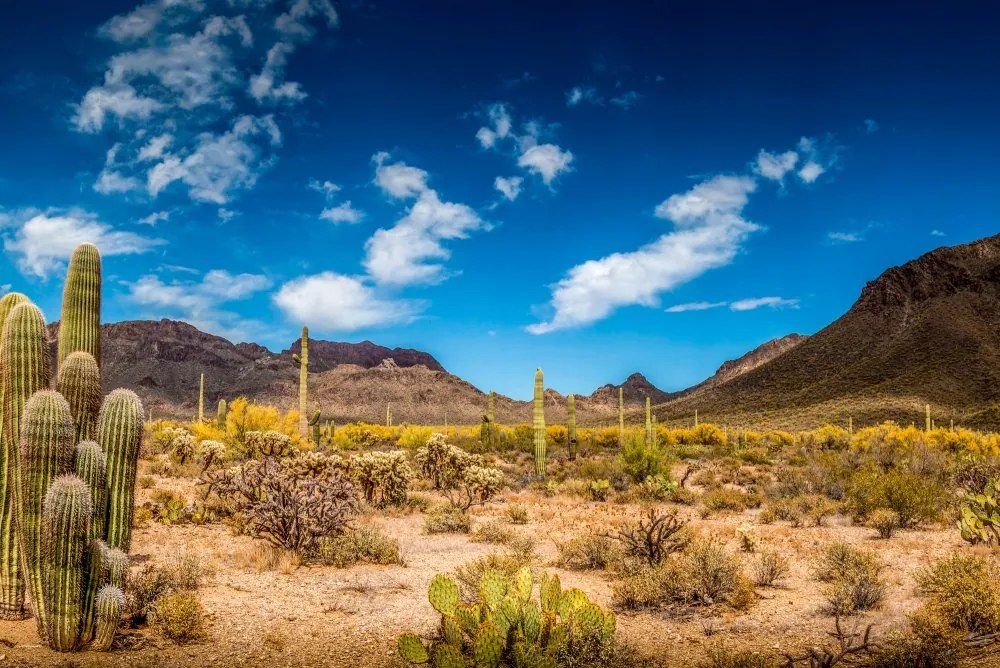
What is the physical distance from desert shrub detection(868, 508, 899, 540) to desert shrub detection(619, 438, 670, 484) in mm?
6485

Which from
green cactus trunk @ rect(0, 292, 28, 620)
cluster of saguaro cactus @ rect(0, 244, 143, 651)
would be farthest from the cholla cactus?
green cactus trunk @ rect(0, 292, 28, 620)

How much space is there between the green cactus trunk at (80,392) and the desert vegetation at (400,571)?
2 centimetres

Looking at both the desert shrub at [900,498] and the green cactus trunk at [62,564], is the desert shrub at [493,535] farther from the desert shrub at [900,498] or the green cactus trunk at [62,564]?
the desert shrub at [900,498]

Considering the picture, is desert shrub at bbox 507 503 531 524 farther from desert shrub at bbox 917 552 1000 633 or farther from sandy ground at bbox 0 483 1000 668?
desert shrub at bbox 917 552 1000 633

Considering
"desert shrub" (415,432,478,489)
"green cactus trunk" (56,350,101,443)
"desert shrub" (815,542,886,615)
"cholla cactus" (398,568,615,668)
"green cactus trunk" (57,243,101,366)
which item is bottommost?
"desert shrub" (815,542,886,615)

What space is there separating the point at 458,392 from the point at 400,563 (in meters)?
87.0

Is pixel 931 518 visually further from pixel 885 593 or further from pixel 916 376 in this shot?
pixel 916 376

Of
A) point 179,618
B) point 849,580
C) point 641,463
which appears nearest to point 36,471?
point 179,618

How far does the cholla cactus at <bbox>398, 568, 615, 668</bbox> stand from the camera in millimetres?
5250

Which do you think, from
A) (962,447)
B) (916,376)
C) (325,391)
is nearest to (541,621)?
(962,447)

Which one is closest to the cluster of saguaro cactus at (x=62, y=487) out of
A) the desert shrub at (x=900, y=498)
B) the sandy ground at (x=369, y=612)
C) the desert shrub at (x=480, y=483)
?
the sandy ground at (x=369, y=612)

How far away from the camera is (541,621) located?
5.68 metres

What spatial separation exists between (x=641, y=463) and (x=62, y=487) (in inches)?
595

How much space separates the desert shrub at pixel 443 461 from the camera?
52.3 feet
